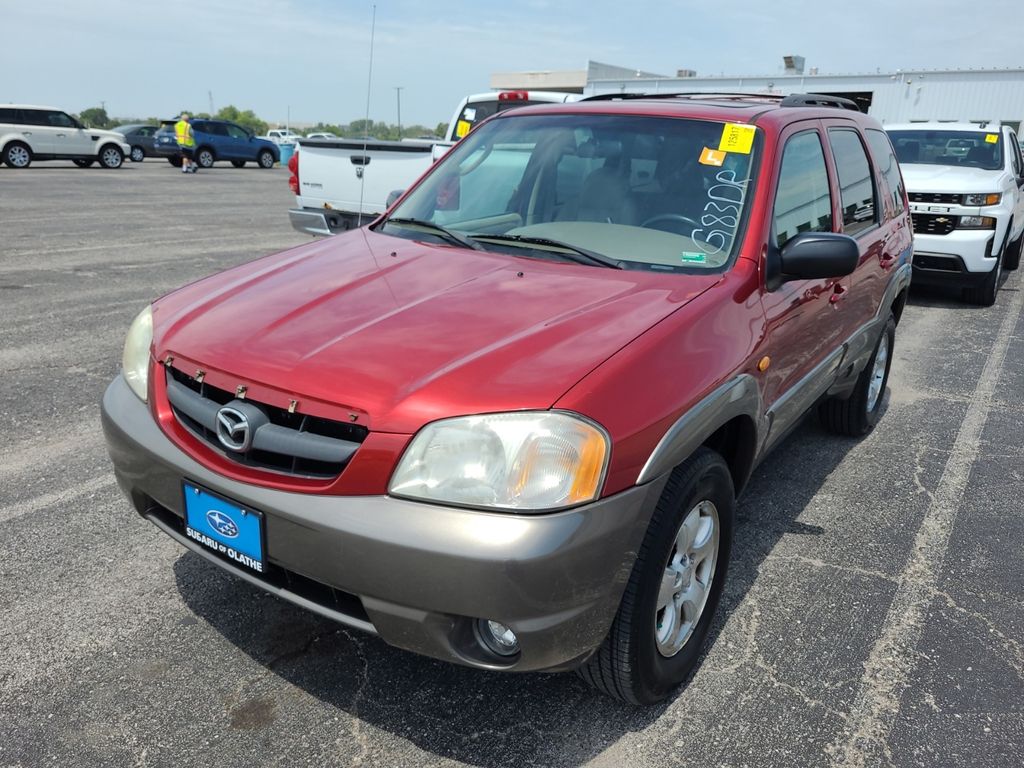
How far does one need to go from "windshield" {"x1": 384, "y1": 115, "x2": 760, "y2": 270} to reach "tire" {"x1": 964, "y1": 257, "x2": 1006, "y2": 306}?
22.4 feet

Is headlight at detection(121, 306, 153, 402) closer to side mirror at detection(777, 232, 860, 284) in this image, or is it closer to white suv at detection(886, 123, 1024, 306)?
side mirror at detection(777, 232, 860, 284)

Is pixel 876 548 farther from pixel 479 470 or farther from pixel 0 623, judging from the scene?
pixel 0 623

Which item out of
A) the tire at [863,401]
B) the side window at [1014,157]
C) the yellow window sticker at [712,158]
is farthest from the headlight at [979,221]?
the yellow window sticker at [712,158]

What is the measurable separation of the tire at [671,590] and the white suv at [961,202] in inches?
280

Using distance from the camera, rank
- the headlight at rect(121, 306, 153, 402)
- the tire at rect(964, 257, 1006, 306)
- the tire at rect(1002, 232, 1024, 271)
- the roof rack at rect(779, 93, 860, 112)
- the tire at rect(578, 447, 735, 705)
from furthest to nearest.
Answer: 1. the tire at rect(1002, 232, 1024, 271)
2. the tire at rect(964, 257, 1006, 306)
3. the roof rack at rect(779, 93, 860, 112)
4. the headlight at rect(121, 306, 153, 402)
5. the tire at rect(578, 447, 735, 705)

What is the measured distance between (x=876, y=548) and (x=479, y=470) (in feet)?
7.64

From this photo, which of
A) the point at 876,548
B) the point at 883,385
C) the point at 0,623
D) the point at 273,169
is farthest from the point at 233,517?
the point at 273,169

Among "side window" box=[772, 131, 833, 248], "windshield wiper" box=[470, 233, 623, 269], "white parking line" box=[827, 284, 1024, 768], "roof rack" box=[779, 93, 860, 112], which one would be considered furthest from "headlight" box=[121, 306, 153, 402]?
"roof rack" box=[779, 93, 860, 112]

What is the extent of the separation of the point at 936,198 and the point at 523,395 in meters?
7.97

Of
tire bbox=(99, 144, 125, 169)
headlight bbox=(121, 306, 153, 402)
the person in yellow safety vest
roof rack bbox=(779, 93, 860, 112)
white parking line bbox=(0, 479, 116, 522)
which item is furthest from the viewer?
the person in yellow safety vest

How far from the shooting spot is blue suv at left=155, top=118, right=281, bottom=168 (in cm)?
2867

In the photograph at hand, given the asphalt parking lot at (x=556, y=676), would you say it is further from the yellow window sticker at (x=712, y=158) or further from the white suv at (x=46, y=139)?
the white suv at (x=46, y=139)

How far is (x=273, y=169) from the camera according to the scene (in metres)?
31.9

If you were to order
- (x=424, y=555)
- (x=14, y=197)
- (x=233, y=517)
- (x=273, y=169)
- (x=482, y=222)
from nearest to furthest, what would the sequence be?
(x=424, y=555) < (x=233, y=517) < (x=482, y=222) < (x=14, y=197) < (x=273, y=169)
